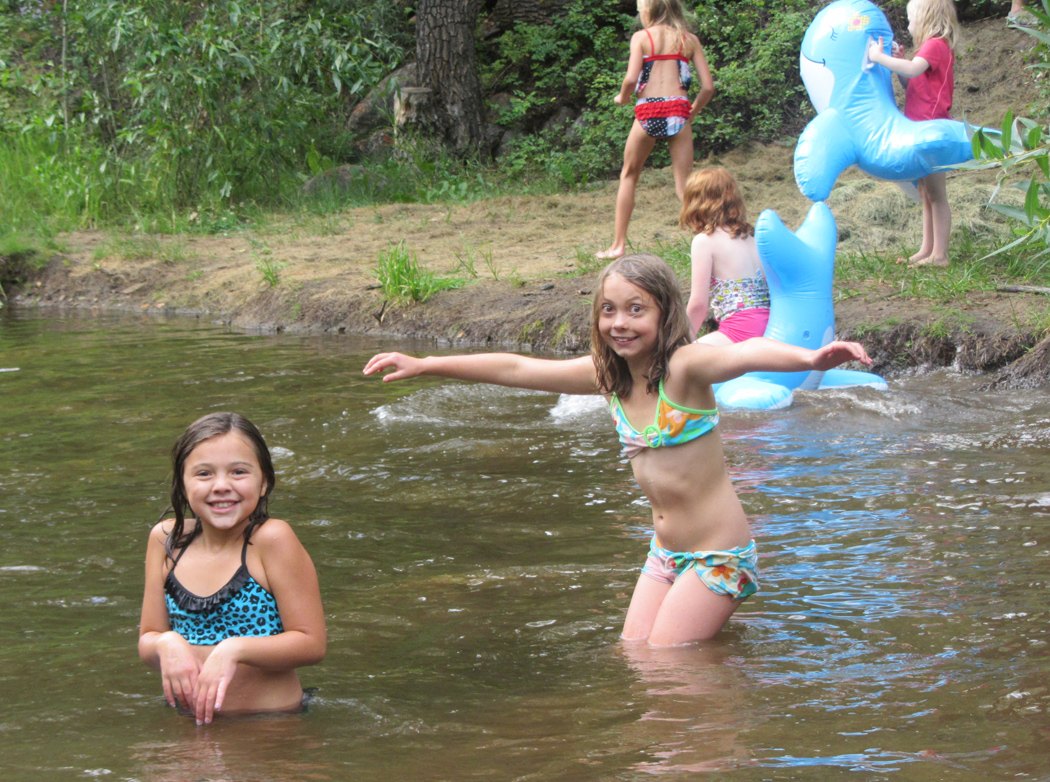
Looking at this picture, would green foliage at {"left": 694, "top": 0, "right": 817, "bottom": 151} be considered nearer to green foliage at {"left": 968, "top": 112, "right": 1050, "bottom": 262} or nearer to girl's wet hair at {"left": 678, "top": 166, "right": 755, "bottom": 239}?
girl's wet hair at {"left": 678, "top": 166, "right": 755, "bottom": 239}

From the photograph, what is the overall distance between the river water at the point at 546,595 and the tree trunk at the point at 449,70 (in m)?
7.55

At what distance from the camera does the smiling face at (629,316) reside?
404 centimetres

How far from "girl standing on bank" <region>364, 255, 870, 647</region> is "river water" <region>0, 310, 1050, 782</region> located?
15cm

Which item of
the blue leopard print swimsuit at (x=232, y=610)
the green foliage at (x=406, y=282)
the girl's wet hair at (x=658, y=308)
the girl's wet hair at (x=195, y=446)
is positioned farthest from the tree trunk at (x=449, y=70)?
the blue leopard print swimsuit at (x=232, y=610)

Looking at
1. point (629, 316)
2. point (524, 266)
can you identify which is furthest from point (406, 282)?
point (629, 316)

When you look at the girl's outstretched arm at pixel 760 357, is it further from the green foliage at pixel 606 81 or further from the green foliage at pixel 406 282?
the green foliage at pixel 606 81

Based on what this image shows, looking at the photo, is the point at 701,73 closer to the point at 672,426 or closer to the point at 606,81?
the point at 606,81

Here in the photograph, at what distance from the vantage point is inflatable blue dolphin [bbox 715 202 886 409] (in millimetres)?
6984

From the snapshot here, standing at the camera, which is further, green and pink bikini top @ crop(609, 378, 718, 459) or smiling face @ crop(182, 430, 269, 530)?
green and pink bikini top @ crop(609, 378, 718, 459)

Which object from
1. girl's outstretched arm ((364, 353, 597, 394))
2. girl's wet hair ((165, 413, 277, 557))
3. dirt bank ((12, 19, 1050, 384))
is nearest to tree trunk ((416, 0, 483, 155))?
dirt bank ((12, 19, 1050, 384))

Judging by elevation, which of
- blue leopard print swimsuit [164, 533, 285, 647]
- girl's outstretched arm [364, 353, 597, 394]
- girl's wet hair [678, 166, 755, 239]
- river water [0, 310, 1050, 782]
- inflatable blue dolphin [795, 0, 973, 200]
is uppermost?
inflatable blue dolphin [795, 0, 973, 200]

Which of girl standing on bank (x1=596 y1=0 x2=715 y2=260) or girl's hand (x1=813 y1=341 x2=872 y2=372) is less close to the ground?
girl standing on bank (x1=596 y1=0 x2=715 y2=260)

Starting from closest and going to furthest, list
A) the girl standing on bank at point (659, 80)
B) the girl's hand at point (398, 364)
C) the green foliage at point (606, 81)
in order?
1. the girl's hand at point (398, 364)
2. the girl standing on bank at point (659, 80)
3. the green foliage at point (606, 81)

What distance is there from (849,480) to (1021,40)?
9.24 metres
